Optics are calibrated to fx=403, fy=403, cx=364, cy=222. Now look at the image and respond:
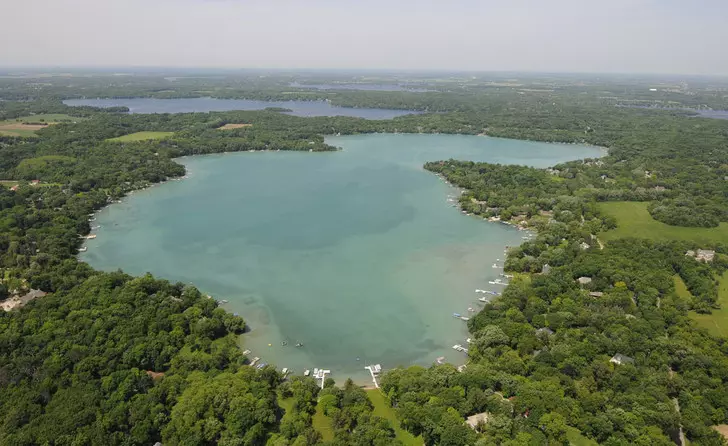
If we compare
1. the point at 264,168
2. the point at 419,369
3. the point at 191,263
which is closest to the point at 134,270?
the point at 191,263

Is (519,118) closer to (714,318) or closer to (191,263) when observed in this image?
(714,318)

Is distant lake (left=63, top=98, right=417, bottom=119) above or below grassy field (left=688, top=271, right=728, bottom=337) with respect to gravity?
above

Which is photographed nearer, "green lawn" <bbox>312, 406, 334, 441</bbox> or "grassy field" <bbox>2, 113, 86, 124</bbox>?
"green lawn" <bbox>312, 406, 334, 441</bbox>

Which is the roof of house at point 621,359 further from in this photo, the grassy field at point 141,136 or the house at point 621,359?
the grassy field at point 141,136

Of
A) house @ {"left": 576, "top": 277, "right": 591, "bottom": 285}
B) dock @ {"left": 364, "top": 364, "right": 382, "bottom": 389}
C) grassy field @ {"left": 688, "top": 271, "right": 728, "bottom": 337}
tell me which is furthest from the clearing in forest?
grassy field @ {"left": 688, "top": 271, "right": 728, "bottom": 337}

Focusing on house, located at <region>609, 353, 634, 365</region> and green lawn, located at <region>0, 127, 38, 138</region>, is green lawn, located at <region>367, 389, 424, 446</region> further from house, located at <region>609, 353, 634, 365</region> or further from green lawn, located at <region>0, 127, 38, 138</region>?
green lawn, located at <region>0, 127, 38, 138</region>

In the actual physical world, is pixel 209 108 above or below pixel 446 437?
above

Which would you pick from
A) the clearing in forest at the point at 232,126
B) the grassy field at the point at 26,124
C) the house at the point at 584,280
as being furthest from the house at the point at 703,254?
the grassy field at the point at 26,124
